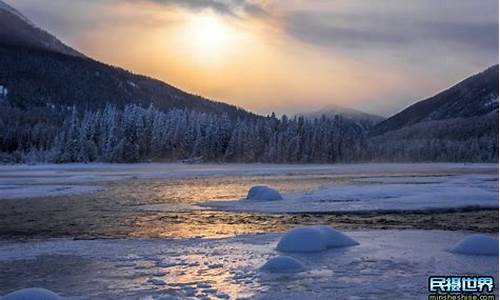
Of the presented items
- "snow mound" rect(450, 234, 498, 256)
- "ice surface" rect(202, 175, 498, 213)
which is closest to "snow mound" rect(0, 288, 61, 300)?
"snow mound" rect(450, 234, 498, 256)

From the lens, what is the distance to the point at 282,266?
46.0 feet

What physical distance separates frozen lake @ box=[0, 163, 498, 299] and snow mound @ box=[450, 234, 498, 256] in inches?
14.9

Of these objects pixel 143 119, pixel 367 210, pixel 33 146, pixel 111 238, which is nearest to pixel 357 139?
pixel 143 119

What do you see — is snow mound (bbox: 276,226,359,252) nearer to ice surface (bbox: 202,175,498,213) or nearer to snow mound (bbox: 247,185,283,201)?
ice surface (bbox: 202,175,498,213)

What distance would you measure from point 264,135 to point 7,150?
169 feet

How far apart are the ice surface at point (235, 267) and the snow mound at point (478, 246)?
0.24 metres

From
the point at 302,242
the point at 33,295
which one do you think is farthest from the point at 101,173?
the point at 33,295

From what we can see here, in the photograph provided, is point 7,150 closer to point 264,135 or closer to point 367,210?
point 264,135

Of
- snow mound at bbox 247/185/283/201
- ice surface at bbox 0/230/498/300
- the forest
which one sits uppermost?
the forest

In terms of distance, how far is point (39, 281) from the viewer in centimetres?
1327

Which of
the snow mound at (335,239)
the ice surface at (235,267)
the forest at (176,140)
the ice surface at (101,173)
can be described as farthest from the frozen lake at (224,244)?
the forest at (176,140)

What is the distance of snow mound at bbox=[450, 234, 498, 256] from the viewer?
1566cm

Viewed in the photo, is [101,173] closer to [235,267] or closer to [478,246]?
[235,267]

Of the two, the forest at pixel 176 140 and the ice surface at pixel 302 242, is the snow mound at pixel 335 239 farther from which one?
the forest at pixel 176 140
